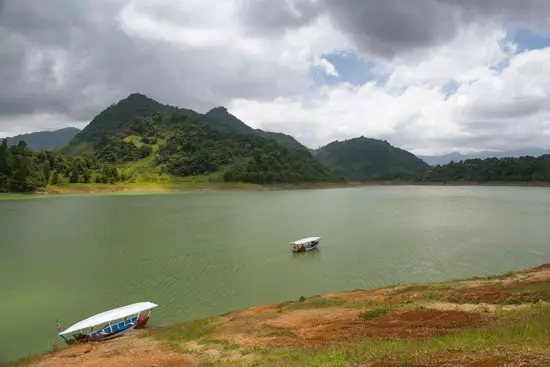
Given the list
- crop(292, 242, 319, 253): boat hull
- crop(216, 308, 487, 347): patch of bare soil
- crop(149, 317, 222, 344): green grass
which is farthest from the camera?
Answer: crop(292, 242, 319, 253): boat hull

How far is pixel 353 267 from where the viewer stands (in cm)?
3472

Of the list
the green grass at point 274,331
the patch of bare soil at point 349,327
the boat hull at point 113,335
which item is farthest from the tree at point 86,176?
the green grass at point 274,331

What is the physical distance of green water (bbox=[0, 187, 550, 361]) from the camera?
24906 mm

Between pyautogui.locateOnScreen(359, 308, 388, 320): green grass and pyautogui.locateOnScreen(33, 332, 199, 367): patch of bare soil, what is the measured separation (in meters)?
8.74

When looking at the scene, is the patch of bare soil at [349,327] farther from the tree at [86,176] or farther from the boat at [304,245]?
the tree at [86,176]

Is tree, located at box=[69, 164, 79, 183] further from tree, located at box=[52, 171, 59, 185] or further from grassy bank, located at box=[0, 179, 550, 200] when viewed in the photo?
tree, located at box=[52, 171, 59, 185]

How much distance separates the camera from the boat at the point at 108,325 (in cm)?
1941

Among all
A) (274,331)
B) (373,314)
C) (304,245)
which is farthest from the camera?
(304,245)

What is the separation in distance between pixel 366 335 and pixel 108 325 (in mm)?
15687

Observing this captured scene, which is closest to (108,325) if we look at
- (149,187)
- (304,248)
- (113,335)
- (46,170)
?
(113,335)

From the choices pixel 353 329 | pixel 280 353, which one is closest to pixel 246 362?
pixel 280 353

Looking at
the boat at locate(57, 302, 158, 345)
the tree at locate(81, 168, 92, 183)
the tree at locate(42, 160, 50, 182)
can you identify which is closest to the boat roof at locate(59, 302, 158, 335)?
the boat at locate(57, 302, 158, 345)

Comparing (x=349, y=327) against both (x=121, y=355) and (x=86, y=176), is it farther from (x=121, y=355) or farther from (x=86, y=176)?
(x=86, y=176)

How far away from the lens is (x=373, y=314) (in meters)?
17.6
